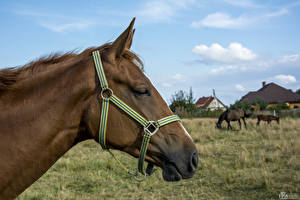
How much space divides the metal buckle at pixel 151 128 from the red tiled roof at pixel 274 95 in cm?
5161

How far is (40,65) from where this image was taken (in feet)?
6.42

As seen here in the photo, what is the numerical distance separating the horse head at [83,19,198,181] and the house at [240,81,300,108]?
2029 inches

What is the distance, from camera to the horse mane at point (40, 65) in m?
1.82

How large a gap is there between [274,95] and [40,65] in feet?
197

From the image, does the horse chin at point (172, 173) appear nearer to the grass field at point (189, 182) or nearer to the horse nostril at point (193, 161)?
the horse nostril at point (193, 161)

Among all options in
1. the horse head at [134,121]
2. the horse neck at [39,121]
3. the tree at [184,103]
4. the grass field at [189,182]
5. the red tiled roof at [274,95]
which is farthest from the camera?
the red tiled roof at [274,95]

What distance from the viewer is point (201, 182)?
5922 millimetres

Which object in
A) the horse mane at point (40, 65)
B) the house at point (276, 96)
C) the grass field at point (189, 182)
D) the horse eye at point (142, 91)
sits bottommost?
the grass field at point (189, 182)

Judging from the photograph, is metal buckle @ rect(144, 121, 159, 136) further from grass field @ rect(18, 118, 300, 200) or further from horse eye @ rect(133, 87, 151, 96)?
grass field @ rect(18, 118, 300, 200)

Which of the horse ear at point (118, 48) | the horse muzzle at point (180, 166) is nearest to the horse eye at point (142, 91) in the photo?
the horse ear at point (118, 48)

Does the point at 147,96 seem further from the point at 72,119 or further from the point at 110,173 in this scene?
the point at 110,173

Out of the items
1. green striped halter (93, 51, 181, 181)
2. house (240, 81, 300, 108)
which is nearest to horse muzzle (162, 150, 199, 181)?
green striped halter (93, 51, 181, 181)

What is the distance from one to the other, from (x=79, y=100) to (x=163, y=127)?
0.67 m

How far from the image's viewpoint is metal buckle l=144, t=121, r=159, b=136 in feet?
5.83
